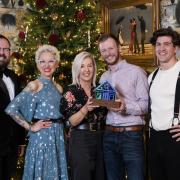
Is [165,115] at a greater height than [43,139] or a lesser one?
greater

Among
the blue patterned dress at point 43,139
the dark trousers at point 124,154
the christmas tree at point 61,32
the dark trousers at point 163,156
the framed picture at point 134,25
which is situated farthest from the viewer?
the framed picture at point 134,25

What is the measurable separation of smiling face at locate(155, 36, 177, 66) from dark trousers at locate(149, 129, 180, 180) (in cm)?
64

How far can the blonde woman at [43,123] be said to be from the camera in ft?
12.5

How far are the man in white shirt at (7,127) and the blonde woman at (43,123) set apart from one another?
20 centimetres

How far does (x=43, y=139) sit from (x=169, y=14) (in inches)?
148

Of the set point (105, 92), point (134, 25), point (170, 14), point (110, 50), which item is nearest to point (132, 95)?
point (105, 92)

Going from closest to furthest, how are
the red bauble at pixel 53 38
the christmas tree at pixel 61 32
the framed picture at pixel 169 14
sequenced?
the red bauble at pixel 53 38 < the christmas tree at pixel 61 32 < the framed picture at pixel 169 14

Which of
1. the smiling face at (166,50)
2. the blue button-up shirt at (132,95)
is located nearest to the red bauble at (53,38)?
the blue button-up shirt at (132,95)

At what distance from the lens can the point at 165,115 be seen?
3.36 meters

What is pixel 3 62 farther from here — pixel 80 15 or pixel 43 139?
pixel 80 15

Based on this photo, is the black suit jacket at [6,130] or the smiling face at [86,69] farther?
the black suit jacket at [6,130]

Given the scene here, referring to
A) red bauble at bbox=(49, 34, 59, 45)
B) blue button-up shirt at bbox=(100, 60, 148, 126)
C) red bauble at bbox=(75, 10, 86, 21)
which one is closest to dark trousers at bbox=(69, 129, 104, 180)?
blue button-up shirt at bbox=(100, 60, 148, 126)

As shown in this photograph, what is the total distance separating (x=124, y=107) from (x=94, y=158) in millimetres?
575

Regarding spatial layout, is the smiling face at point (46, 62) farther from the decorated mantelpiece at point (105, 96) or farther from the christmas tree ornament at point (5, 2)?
the christmas tree ornament at point (5, 2)
